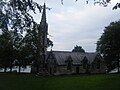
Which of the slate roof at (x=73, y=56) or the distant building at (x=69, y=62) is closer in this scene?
the distant building at (x=69, y=62)

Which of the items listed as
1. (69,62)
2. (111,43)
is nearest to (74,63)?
(69,62)

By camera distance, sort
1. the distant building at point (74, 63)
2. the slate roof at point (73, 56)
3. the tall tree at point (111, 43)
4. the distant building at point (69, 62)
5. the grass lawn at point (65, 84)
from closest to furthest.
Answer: the grass lawn at point (65, 84)
the tall tree at point (111, 43)
the distant building at point (69, 62)
the distant building at point (74, 63)
the slate roof at point (73, 56)

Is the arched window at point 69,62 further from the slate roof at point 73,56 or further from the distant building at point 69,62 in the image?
the slate roof at point 73,56

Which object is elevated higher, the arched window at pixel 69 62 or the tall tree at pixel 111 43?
the tall tree at pixel 111 43

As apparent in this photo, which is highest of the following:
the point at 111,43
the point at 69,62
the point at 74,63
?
the point at 111,43

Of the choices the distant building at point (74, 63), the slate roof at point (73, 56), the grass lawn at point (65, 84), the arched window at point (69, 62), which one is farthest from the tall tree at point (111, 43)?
the grass lawn at point (65, 84)

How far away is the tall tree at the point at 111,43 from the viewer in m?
79.4

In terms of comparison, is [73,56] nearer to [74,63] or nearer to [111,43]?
[74,63]

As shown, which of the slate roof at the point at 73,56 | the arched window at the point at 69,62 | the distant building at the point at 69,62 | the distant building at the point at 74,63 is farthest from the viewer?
the arched window at the point at 69,62

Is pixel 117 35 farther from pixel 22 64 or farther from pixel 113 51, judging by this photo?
pixel 22 64

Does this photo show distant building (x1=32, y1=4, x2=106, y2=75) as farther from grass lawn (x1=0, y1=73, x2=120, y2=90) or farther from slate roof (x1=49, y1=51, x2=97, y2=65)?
grass lawn (x1=0, y1=73, x2=120, y2=90)

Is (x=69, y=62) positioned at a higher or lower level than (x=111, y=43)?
lower

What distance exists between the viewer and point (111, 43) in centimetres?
8062

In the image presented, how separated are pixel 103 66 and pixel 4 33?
8312cm
